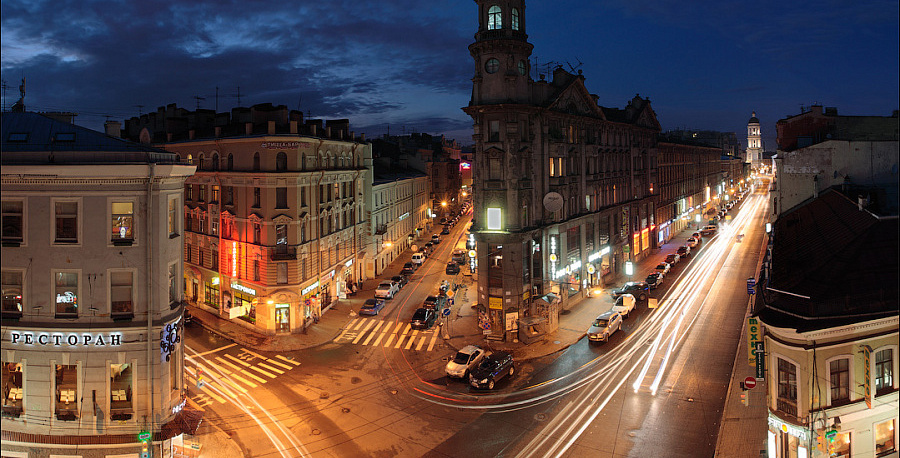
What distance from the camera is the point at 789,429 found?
62.3 feet

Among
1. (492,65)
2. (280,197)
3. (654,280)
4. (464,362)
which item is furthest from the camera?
(654,280)

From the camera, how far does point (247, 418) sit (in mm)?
27938

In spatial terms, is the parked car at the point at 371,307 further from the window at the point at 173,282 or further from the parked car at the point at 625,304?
the window at the point at 173,282

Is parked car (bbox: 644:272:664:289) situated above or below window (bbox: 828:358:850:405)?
below

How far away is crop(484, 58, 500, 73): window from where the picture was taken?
42906 mm

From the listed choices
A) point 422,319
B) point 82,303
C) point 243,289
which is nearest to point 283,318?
point 243,289

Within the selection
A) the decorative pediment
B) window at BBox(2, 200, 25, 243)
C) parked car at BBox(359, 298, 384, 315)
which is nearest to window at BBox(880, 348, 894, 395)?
window at BBox(2, 200, 25, 243)

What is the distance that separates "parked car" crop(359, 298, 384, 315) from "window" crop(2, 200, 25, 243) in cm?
3081

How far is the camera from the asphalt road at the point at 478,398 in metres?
24.8

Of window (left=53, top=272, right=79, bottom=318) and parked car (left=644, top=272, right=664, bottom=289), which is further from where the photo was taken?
parked car (left=644, top=272, right=664, bottom=289)

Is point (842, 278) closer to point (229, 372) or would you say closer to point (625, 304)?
point (625, 304)

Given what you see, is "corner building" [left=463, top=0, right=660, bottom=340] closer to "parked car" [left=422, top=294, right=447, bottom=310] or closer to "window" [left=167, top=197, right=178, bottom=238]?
"parked car" [left=422, top=294, right=447, bottom=310]

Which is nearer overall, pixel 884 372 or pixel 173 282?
pixel 884 372

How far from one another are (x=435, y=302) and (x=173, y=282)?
28.1 m
